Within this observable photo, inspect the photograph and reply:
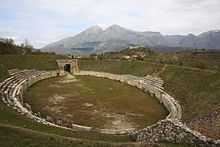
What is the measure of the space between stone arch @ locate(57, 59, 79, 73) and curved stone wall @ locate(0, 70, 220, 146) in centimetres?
222

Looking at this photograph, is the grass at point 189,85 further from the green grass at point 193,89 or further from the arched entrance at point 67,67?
the arched entrance at point 67,67

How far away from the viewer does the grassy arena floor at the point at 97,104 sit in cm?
2797

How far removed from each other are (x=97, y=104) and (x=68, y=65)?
29233 mm

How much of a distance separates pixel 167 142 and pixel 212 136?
287 centimetres

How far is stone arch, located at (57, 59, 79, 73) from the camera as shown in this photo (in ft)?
192

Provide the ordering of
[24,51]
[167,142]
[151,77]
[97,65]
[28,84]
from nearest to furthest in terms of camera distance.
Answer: [167,142]
[28,84]
[151,77]
[97,65]
[24,51]

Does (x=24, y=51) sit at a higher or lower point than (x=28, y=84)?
higher

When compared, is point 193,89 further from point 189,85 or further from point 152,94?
point 152,94

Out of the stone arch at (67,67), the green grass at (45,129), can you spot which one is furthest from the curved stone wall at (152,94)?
the stone arch at (67,67)

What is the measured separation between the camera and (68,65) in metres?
61.1

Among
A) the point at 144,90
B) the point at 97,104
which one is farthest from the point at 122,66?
the point at 97,104

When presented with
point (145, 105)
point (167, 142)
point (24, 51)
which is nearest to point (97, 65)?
point (24, 51)

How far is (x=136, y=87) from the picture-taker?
44.1 m

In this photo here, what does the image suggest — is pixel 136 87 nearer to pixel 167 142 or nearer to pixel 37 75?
pixel 37 75
